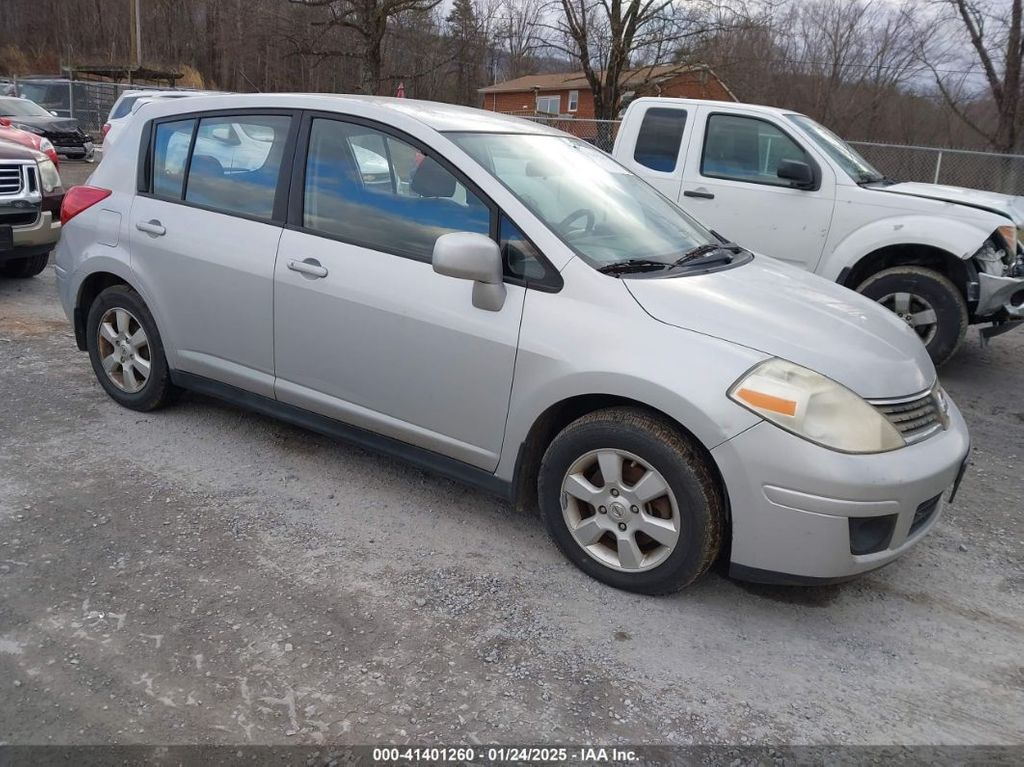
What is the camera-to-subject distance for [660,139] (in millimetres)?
7418

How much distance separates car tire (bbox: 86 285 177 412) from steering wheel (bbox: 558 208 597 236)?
2.44m

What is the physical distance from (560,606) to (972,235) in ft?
15.7

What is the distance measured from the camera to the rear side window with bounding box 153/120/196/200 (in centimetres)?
441

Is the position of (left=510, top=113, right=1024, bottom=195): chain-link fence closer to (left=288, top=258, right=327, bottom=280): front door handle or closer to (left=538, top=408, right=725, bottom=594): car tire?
(left=288, top=258, right=327, bottom=280): front door handle

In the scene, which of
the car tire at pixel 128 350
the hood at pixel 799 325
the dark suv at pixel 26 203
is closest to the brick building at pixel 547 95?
the dark suv at pixel 26 203

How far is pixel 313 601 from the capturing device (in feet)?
10.1

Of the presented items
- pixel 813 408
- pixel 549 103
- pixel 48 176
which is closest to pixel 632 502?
pixel 813 408

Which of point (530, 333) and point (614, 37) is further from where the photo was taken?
point (614, 37)

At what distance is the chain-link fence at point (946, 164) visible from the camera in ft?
48.2

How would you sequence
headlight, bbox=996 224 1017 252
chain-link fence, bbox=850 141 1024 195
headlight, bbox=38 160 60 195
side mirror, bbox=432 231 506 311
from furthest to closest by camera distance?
chain-link fence, bbox=850 141 1024 195 → headlight, bbox=38 160 60 195 → headlight, bbox=996 224 1017 252 → side mirror, bbox=432 231 506 311

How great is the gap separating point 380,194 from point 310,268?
471 millimetres

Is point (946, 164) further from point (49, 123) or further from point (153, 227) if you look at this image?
point (49, 123)

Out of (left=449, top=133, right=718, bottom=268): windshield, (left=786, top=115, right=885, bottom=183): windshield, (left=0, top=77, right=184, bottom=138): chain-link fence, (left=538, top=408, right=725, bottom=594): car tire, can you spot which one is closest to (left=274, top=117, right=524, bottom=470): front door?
(left=449, top=133, right=718, bottom=268): windshield

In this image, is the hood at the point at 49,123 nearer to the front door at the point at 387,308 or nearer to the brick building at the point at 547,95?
the brick building at the point at 547,95
